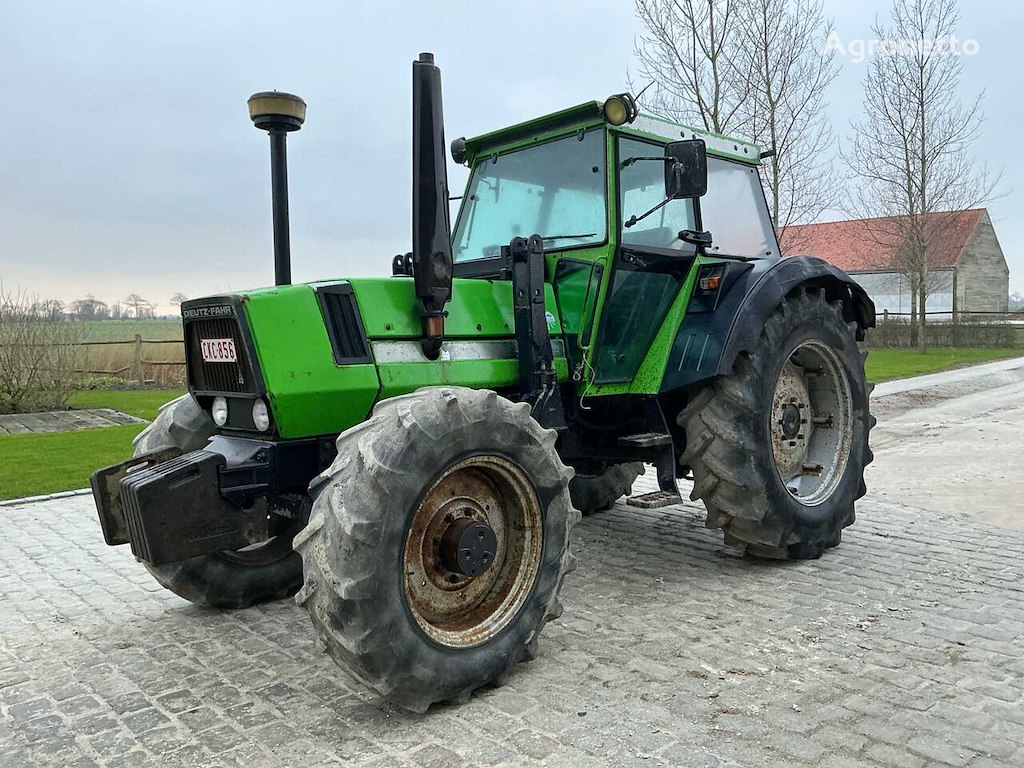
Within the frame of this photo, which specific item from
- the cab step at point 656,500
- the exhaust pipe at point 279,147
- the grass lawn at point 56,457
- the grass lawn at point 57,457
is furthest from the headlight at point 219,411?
the grass lawn at point 57,457

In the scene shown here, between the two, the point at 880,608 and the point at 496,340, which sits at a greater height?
the point at 496,340

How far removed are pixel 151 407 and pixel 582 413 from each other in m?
12.1

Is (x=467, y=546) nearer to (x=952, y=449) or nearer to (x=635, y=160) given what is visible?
(x=635, y=160)

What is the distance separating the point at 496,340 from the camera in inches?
174

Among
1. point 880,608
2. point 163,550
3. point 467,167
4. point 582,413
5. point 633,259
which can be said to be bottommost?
point 880,608

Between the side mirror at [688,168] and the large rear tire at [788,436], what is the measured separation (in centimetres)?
106

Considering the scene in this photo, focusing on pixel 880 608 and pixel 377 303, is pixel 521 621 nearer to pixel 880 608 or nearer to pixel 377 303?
pixel 377 303

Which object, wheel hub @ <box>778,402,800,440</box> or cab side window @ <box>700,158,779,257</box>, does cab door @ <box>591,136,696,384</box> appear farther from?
wheel hub @ <box>778,402,800,440</box>

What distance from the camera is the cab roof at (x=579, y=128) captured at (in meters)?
4.82

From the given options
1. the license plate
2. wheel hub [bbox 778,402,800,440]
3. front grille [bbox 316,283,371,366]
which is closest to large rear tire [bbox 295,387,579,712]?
front grille [bbox 316,283,371,366]

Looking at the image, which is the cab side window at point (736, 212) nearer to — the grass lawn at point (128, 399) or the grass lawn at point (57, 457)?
the grass lawn at point (57, 457)

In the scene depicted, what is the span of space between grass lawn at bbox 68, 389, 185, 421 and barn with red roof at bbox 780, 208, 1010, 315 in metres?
30.1

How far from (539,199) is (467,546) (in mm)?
2337

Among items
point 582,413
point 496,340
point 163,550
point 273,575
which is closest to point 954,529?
point 582,413
